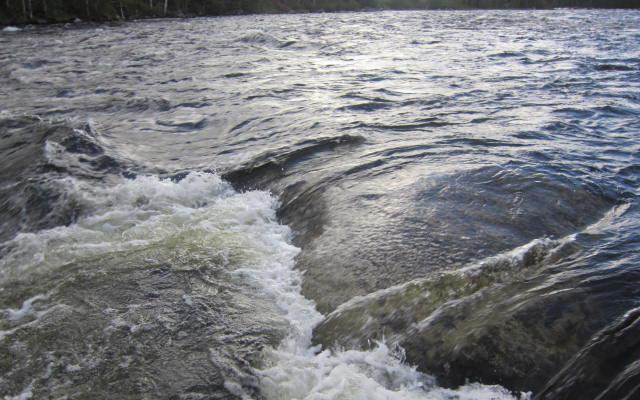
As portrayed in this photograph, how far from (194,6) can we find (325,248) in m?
68.6

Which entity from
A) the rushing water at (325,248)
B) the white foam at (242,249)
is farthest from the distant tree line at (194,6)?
the white foam at (242,249)

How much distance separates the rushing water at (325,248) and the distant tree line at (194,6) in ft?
132

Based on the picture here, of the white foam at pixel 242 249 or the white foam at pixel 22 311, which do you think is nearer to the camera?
the white foam at pixel 242 249

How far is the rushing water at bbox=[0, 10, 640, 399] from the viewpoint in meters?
4.03

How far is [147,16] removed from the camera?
58.3 metres

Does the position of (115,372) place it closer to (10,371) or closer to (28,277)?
(10,371)

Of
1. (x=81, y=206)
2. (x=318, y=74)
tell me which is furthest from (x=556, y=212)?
(x=318, y=74)

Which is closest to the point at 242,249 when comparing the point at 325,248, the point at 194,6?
the point at 325,248

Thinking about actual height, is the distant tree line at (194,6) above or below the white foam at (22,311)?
above

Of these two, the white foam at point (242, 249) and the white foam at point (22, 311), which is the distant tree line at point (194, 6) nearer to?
the white foam at point (242, 249)

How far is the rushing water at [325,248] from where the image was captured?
403cm

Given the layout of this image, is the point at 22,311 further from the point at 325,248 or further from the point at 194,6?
the point at 194,6

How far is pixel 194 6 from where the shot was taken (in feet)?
218

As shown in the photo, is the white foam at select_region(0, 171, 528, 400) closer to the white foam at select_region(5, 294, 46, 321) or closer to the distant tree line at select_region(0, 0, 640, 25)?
the white foam at select_region(5, 294, 46, 321)
